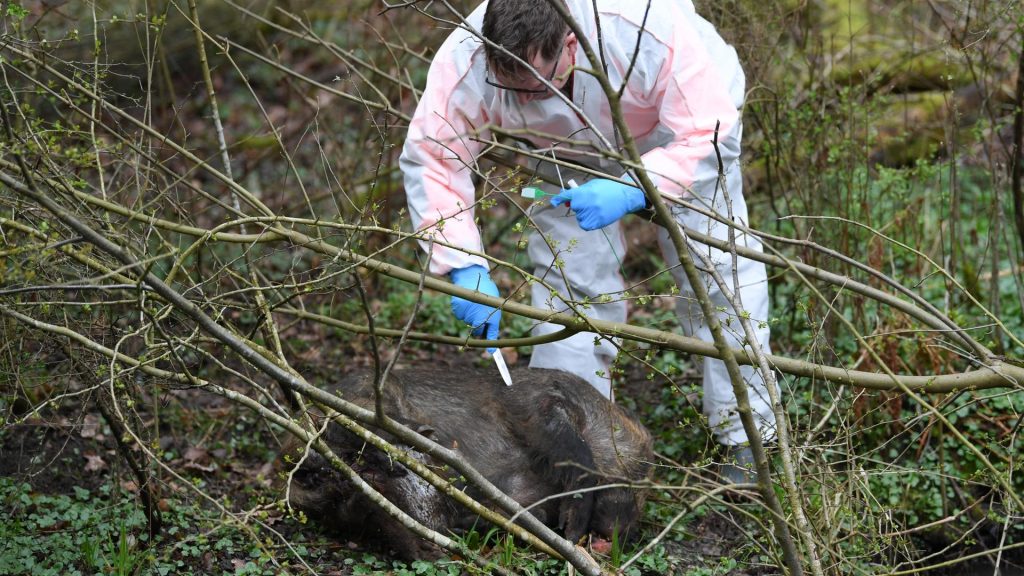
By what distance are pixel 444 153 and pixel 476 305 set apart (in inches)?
25.8

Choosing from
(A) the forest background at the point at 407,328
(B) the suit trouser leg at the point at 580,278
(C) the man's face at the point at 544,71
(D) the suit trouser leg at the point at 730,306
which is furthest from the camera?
(B) the suit trouser leg at the point at 580,278

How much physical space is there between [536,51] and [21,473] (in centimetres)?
262

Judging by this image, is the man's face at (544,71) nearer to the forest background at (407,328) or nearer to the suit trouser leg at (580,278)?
the forest background at (407,328)

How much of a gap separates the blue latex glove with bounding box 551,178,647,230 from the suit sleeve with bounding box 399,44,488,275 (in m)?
0.51

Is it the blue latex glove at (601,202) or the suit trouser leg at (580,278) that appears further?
the suit trouser leg at (580,278)

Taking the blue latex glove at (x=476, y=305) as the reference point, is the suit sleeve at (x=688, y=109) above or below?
above

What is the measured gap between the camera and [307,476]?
358 cm

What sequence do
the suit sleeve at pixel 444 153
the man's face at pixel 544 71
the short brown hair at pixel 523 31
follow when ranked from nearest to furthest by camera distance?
the short brown hair at pixel 523 31 → the man's face at pixel 544 71 → the suit sleeve at pixel 444 153

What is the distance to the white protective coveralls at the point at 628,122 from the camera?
3682 mm

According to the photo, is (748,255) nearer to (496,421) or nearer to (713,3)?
→ (496,421)

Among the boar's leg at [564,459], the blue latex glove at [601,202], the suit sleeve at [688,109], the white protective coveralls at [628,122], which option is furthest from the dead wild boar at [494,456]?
the suit sleeve at [688,109]

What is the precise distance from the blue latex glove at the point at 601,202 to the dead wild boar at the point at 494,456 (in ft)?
2.33

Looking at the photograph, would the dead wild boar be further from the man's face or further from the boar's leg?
the man's face

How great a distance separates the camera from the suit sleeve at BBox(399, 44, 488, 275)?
392 centimetres
